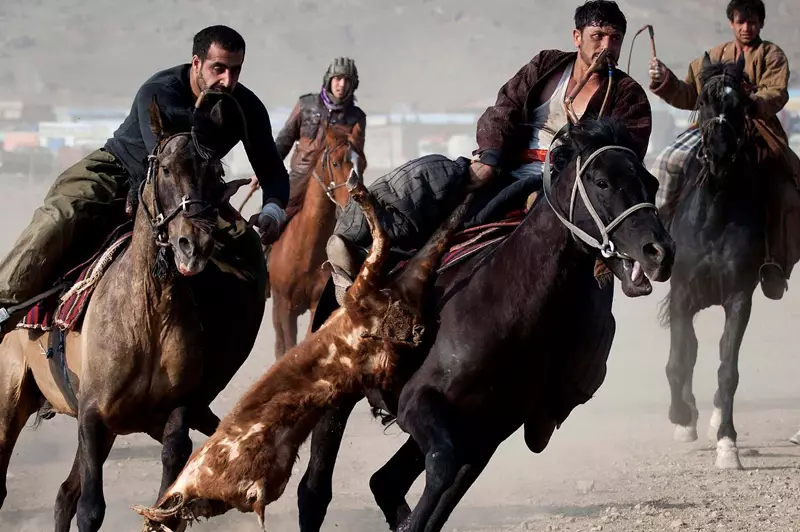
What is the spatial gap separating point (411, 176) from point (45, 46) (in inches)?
1681

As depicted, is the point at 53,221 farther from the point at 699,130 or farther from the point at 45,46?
the point at 45,46

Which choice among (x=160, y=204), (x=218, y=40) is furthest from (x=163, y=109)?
(x=160, y=204)

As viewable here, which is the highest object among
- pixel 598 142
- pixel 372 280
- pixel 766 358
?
pixel 598 142

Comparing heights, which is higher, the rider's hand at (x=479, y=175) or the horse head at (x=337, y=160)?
the rider's hand at (x=479, y=175)

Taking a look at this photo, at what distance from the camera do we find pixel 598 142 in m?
5.15

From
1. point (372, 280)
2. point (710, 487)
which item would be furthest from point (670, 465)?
point (372, 280)

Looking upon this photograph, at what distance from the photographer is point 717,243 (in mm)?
9906

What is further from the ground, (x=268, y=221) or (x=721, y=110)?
(x=721, y=110)

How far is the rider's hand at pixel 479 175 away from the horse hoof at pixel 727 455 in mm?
3932

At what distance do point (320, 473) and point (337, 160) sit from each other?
17.5ft

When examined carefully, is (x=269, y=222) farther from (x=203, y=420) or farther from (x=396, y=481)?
(x=396, y=481)

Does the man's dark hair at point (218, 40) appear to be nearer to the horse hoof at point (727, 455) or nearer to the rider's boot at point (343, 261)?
the rider's boot at point (343, 261)

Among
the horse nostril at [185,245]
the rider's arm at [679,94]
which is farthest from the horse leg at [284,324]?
the horse nostril at [185,245]

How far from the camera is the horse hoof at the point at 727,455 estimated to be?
9047 mm
